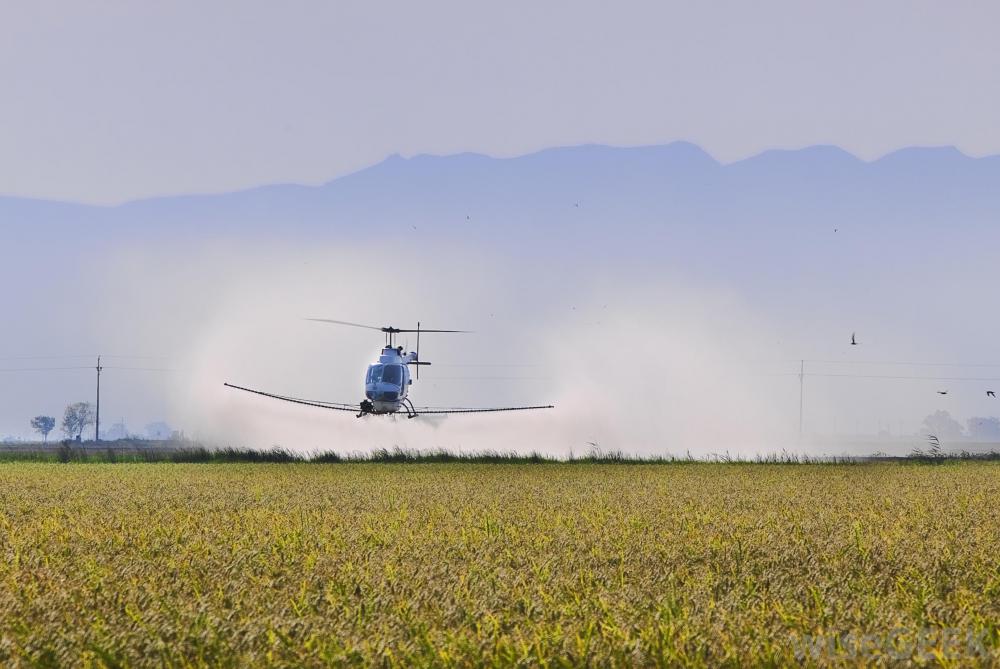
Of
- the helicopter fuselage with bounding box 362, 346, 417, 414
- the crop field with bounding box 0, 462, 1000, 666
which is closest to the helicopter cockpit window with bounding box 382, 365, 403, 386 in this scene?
the helicopter fuselage with bounding box 362, 346, 417, 414

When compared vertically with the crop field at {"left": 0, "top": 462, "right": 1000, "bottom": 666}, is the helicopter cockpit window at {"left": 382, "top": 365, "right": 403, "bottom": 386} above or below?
above

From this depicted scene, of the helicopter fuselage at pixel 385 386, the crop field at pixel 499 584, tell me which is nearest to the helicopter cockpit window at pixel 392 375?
the helicopter fuselage at pixel 385 386

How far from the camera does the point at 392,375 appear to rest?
75.0 metres

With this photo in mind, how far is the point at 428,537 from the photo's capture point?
1550 cm

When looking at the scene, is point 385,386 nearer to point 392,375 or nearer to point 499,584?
point 392,375

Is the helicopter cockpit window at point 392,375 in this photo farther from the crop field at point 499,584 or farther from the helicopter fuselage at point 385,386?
the crop field at point 499,584

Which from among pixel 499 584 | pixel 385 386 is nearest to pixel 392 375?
pixel 385 386

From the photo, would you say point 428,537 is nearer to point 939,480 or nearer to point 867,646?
point 867,646

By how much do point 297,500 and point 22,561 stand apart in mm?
10697

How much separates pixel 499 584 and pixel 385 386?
64.1 m

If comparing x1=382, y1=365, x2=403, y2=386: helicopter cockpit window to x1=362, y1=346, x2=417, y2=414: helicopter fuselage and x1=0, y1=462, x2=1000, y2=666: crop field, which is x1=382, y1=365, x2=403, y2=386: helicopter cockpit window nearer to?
x1=362, y1=346, x2=417, y2=414: helicopter fuselage

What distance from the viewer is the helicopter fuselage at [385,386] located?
7431cm

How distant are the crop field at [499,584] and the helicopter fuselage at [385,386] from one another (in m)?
51.4

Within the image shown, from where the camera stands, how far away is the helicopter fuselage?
2926 inches
